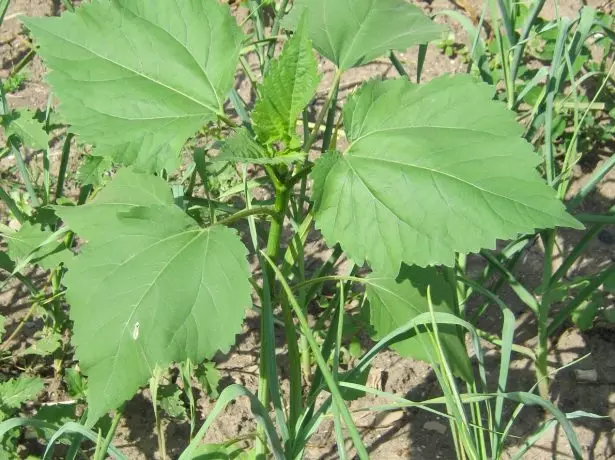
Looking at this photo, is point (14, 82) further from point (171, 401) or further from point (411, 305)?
point (411, 305)

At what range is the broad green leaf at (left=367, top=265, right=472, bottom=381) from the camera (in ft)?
A: 5.47

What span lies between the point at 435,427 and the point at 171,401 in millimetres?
728

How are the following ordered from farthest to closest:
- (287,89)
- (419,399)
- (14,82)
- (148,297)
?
(14,82)
(419,399)
(287,89)
(148,297)

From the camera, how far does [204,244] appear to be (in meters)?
1.48

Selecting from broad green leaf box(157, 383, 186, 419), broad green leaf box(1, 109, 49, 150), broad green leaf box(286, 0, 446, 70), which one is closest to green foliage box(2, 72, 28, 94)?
broad green leaf box(1, 109, 49, 150)

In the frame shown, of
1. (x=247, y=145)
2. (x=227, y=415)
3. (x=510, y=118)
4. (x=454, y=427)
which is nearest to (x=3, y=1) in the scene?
(x=247, y=145)

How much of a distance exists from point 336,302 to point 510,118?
720 millimetres

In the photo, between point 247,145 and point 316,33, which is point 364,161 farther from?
point 316,33

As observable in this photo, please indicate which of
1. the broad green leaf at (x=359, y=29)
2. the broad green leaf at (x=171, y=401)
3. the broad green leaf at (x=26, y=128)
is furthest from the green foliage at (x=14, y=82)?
the broad green leaf at (x=359, y=29)

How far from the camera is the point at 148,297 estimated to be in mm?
1395

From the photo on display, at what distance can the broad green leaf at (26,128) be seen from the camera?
2170mm

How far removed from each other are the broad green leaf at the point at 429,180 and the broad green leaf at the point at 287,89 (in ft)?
0.33

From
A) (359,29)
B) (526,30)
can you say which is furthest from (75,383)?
(526,30)

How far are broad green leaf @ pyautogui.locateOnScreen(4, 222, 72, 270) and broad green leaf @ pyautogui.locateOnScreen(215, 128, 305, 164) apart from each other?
872 millimetres
